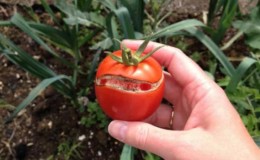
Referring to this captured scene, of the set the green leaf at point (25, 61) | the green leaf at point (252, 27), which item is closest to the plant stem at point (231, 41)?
the green leaf at point (252, 27)

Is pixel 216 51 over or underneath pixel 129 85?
underneath

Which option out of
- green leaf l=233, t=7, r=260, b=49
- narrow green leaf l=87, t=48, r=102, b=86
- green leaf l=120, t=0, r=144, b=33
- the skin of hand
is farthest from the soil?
green leaf l=233, t=7, r=260, b=49

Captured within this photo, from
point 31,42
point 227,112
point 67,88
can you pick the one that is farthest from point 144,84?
point 31,42

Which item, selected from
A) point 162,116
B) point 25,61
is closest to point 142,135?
point 162,116

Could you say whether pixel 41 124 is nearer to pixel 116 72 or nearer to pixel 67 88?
pixel 67 88

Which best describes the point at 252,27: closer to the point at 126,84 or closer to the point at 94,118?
the point at 94,118

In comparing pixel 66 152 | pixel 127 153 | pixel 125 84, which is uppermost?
pixel 125 84

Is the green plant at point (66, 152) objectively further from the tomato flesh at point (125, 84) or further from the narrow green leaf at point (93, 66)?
the tomato flesh at point (125, 84)
